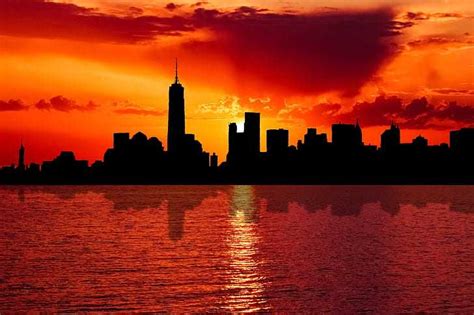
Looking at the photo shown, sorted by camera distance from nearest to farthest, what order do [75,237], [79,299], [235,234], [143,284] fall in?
1. [79,299]
2. [143,284]
3. [75,237]
4. [235,234]

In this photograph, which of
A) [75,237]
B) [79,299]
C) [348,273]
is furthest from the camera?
[75,237]

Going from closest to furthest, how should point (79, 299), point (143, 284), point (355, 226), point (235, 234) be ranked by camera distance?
point (79, 299) → point (143, 284) → point (235, 234) → point (355, 226)

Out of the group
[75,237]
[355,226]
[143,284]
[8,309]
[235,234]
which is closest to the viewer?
[8,309]

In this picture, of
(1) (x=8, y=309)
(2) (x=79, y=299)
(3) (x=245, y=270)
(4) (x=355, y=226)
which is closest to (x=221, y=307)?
(2) (x=79, y=299)

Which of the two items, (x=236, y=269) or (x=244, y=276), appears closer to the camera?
(x=244, y=276)

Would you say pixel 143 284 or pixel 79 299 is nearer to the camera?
pixel 79 299

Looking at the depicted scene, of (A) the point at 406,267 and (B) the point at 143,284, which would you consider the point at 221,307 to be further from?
(A) the point at 406,267

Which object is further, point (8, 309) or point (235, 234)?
point (235, 234)

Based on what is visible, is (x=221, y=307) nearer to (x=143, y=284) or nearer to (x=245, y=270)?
(x=143, y=284)

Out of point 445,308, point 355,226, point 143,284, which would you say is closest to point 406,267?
point 445,308
